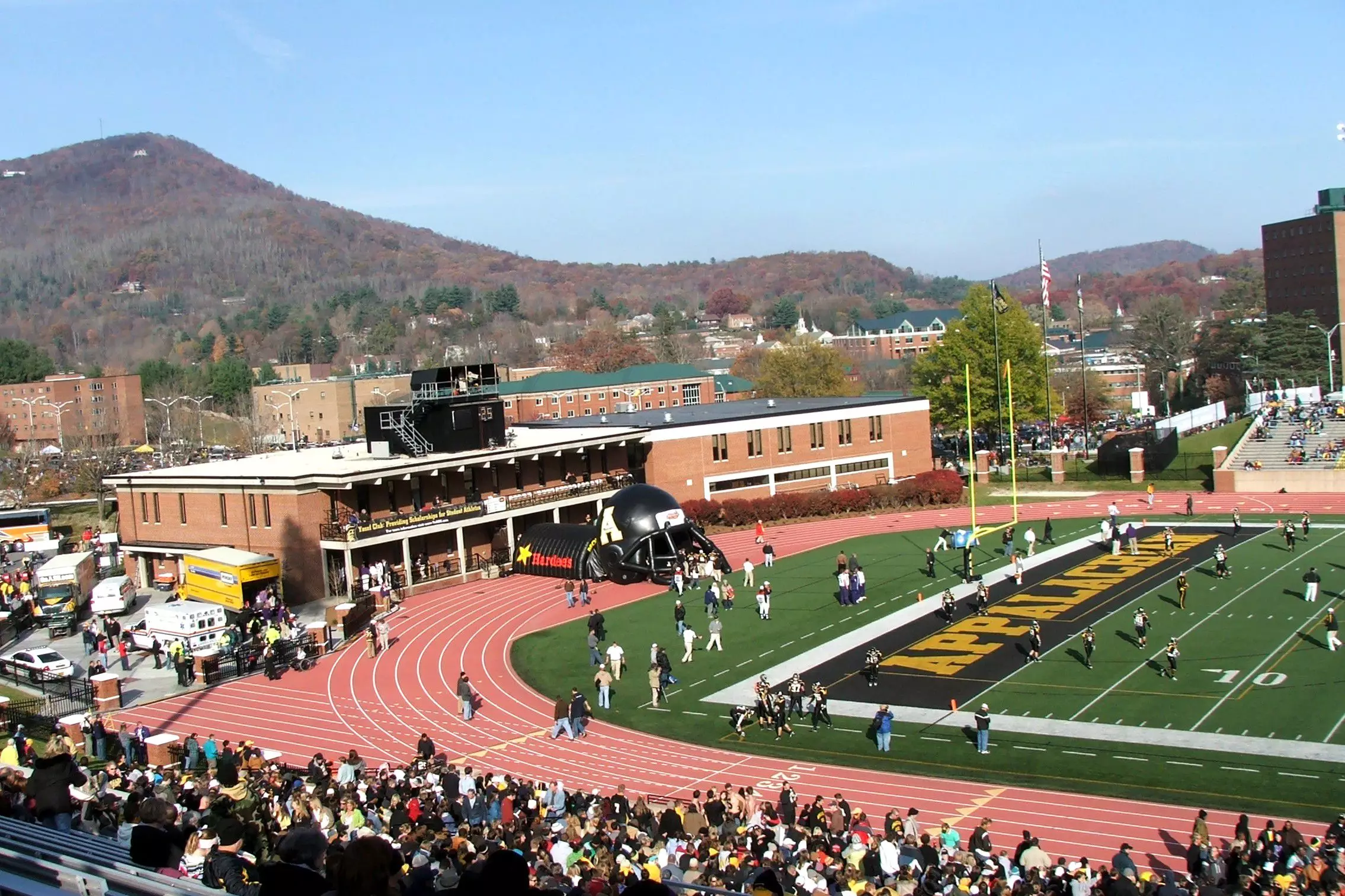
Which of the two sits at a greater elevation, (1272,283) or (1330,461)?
(1272,283)

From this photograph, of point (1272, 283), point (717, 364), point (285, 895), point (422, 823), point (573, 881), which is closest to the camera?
point (285, 895)

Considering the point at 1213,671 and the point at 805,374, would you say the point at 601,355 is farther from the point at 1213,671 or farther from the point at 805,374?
the point at 1213,671

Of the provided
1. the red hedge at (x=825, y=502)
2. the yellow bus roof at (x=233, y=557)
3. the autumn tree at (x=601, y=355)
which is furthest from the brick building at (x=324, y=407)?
the yellow bus roof at (x=233, y=557)

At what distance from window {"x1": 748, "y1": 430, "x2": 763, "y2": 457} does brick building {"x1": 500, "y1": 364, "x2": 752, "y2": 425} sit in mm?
53647

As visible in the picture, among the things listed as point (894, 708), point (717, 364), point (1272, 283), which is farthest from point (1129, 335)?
point (894, 708)

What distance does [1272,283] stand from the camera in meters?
125

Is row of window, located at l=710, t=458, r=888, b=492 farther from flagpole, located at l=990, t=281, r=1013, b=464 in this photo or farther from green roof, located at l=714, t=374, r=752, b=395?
green roof, located at l=714, t=374, r=752, b=395

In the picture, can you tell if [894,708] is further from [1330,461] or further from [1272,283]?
[1272,283]

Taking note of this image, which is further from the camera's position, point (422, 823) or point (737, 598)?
point (737, 598)

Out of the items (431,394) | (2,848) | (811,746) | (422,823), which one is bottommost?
(811,746)

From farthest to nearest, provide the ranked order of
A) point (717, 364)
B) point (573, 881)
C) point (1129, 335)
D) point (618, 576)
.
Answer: point (1129, 335), point (717, 364), point (618, 576), point (573, 881)

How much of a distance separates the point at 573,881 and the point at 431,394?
4198 cm

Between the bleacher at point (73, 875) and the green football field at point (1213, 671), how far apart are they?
23161mm

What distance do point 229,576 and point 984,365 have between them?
5349 centimetres
